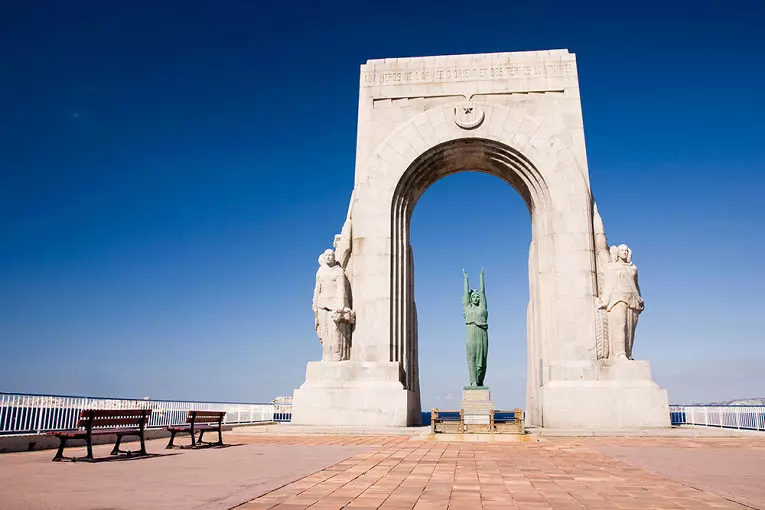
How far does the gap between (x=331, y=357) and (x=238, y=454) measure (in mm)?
7218

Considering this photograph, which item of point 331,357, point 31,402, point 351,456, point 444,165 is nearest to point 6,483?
point 351,456

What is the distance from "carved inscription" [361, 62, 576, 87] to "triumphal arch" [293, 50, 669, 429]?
0.03 m

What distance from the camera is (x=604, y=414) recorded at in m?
14.5

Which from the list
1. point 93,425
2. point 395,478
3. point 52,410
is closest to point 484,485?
point 395,478

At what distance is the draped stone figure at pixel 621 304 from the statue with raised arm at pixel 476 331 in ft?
17.6

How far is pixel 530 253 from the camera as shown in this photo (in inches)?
717

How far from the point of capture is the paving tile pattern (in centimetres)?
479

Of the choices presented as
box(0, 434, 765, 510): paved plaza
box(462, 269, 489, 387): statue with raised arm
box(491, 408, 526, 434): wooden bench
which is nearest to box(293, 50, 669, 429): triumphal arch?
box(462, 269, 489, 387): statue with raised arm

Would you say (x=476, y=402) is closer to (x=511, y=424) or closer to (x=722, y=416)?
(x=722, y=416)

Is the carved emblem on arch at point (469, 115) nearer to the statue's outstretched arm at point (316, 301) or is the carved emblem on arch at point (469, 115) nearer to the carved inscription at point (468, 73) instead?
the carved inscription at point (468, 73)

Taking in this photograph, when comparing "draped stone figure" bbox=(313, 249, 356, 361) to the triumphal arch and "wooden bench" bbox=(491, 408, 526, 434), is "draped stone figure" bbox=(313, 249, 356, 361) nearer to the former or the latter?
the triumphal arch

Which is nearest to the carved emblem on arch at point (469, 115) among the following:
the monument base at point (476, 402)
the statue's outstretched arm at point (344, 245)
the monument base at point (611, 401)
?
the statue's outstretched arm at point (344, 245)

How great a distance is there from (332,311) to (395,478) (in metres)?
9.96

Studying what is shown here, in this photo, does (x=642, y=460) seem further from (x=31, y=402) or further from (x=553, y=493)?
(x=31, y=402)
